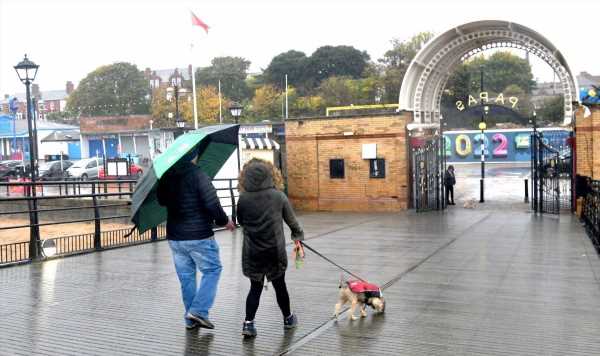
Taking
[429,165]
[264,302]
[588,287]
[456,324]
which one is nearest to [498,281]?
[588,287]

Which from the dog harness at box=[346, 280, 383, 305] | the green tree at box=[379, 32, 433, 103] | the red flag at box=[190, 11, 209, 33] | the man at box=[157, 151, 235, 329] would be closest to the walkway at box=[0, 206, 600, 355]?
the dog harness at box=[346, 280, 383, 305]

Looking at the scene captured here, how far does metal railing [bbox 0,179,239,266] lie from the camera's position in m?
11.2

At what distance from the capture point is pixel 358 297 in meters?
6.75

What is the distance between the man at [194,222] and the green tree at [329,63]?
7008cm

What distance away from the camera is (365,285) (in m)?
6.85

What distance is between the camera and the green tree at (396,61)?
57284 mm

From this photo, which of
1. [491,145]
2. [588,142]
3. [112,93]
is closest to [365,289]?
[588,142]

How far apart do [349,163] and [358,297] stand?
49.3 feet

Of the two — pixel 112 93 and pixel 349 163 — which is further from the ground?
pixel 112 93

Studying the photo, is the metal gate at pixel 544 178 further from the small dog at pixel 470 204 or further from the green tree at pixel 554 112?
the green tree at pixel 554 112

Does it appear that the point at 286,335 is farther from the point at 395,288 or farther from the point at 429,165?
the point at 429,165

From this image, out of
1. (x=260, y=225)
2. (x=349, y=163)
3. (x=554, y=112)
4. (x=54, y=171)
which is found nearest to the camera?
(x=260, y=225)

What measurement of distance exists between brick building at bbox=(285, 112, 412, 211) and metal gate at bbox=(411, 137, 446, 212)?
2.04 ft

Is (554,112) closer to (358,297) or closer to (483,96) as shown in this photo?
(483,96)
